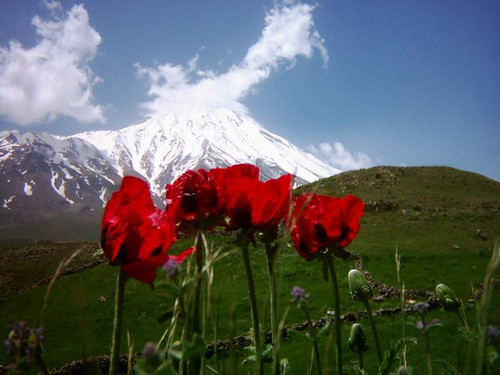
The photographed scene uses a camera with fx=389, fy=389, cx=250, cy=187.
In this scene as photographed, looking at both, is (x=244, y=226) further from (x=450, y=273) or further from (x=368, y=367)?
(x=450, y=273)

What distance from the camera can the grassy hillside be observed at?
454 inches

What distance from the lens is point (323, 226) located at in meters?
1.73

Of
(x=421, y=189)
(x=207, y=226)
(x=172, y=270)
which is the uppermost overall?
(x=421, y=189)

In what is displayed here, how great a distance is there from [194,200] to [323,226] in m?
0.60

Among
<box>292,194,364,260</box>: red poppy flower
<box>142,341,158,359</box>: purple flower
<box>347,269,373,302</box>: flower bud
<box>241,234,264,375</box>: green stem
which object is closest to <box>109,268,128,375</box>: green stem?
<box>142,341,158,359</box>: purple flower

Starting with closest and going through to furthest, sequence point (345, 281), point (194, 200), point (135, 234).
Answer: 1. point (135, 234)
2. point (194, 200)
3. point (345, 281)

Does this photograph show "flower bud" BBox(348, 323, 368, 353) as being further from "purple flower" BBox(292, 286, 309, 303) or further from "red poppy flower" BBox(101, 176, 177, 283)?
"red poppy flower" BBox(101, 176, 177, 283)

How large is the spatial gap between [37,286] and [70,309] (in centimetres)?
735

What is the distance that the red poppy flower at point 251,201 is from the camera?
1545 millimetres

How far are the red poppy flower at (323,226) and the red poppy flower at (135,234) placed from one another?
0.65 metres

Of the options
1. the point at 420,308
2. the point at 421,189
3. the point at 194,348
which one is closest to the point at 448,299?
the point at 420,308

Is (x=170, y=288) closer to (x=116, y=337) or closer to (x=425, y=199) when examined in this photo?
(x=116, y=337)

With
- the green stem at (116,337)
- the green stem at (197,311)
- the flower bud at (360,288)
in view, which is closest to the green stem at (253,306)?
the green stem at (197,311)

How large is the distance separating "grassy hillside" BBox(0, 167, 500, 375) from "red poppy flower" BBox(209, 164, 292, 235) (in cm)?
33
